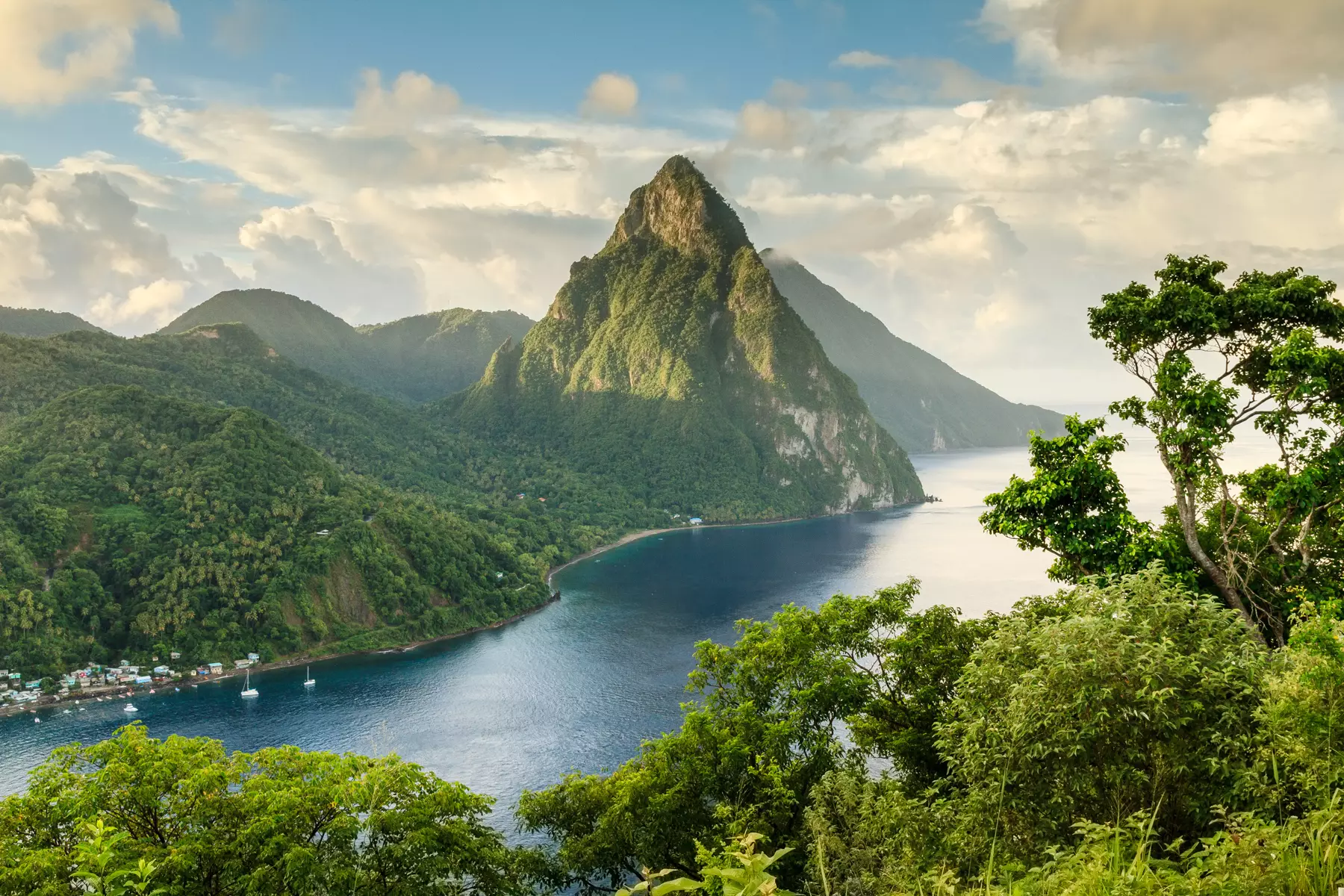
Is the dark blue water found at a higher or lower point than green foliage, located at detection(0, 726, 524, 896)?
lower

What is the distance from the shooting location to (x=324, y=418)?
154500 millimetres

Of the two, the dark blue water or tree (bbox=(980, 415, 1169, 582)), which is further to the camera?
the dark blue water

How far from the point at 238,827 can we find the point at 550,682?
4792 centimetres

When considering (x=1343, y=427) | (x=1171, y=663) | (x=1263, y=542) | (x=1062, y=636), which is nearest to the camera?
(x=1171, y=663)

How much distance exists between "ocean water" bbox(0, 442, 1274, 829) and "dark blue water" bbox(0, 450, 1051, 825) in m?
0.18

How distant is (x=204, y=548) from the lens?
256ft

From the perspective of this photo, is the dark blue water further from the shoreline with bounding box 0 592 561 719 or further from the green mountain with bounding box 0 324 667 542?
the green mountain with bounding box 0 324 667 542

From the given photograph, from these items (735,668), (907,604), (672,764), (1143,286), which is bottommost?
(672,764)

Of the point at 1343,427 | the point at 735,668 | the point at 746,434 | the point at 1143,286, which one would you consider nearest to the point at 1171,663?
the point at 1343,427

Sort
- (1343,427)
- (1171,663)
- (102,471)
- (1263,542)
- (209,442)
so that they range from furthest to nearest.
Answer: (209,442) < (102,471) < (1263,542) < (1343,427) < (1171,663)

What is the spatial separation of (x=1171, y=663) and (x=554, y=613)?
8535 cm

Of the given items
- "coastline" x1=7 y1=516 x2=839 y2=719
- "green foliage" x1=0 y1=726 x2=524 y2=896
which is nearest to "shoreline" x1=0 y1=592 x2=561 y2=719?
"coastline" x1=7 y1=516 x2=839 y2=719

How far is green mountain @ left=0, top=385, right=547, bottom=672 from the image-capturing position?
69.4 metres

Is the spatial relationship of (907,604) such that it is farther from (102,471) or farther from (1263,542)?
(102,471)
